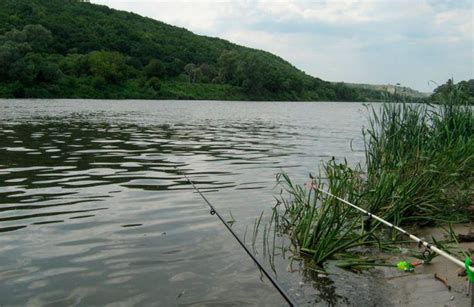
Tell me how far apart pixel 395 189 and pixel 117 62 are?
93.9 m

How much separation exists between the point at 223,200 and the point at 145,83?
282 ft

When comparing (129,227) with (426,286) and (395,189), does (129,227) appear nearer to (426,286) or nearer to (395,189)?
(395,189)

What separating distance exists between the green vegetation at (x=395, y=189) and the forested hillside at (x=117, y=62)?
216 ft

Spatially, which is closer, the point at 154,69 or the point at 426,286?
the point at 426,286

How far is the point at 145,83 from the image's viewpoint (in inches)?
3625

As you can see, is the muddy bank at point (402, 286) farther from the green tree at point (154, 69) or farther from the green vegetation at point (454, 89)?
the green tree at point (154, 69)

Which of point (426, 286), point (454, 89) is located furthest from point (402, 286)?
point (454, 89)

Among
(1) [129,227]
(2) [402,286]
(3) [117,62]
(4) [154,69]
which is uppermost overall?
(3) [117,62]

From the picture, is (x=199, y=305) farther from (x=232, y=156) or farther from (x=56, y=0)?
(x=56, y=0)

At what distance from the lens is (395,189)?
275 inches

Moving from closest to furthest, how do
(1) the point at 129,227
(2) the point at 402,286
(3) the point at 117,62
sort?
(2) the point at 402,286 → (1) the point at 129,227 → (3) the point at 117,62

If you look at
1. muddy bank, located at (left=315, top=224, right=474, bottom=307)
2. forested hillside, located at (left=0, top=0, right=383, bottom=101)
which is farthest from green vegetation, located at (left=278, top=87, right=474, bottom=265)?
forested hillside, located at (left=0, top=0, right=383, bottom=101)

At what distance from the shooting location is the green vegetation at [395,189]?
5.88 m

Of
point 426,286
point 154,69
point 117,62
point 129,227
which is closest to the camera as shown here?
point 426,286
